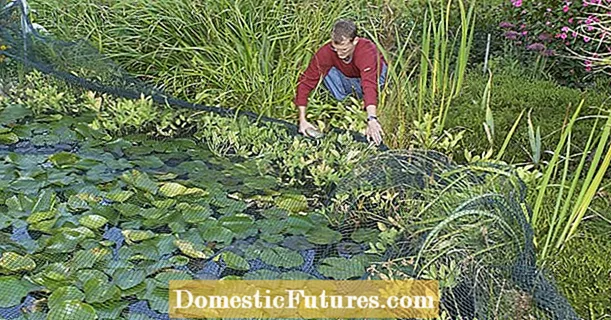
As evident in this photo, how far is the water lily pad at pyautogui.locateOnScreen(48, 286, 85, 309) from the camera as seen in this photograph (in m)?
2.12

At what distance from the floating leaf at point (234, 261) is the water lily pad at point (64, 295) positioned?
50cm

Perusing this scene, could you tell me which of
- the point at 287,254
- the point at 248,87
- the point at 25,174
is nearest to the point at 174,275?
the point at 287,254

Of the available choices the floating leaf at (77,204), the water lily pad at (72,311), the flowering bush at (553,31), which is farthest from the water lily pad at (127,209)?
the flowering bush at (553,31)

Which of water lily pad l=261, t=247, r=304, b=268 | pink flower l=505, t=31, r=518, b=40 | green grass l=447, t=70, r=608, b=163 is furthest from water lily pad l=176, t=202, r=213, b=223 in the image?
pink flower l=505, t=31, r=518, b=40

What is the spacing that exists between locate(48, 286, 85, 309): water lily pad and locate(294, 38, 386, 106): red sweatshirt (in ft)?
5.28

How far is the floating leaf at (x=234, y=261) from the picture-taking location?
2.41 metres

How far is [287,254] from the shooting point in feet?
8.14

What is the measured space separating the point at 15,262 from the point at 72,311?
1.37 feet

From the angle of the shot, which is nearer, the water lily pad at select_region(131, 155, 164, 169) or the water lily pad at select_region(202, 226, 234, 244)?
the water lily pad at select_region(202, 226, 234, 244)

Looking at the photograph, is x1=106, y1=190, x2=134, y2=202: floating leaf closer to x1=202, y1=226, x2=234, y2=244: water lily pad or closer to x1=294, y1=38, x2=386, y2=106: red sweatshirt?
x1=202, y1=226, x2=234, y2=244: water lily pad

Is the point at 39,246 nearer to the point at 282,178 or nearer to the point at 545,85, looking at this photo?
the point at 282,178

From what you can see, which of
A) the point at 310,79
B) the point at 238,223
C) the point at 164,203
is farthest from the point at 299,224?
the point at 310,79

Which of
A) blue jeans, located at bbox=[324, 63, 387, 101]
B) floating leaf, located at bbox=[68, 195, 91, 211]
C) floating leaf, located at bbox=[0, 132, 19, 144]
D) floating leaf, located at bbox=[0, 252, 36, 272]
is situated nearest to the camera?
floating leaf, located at bbox=[0, 252, 36, 272]

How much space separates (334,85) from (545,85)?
2.11 metres
